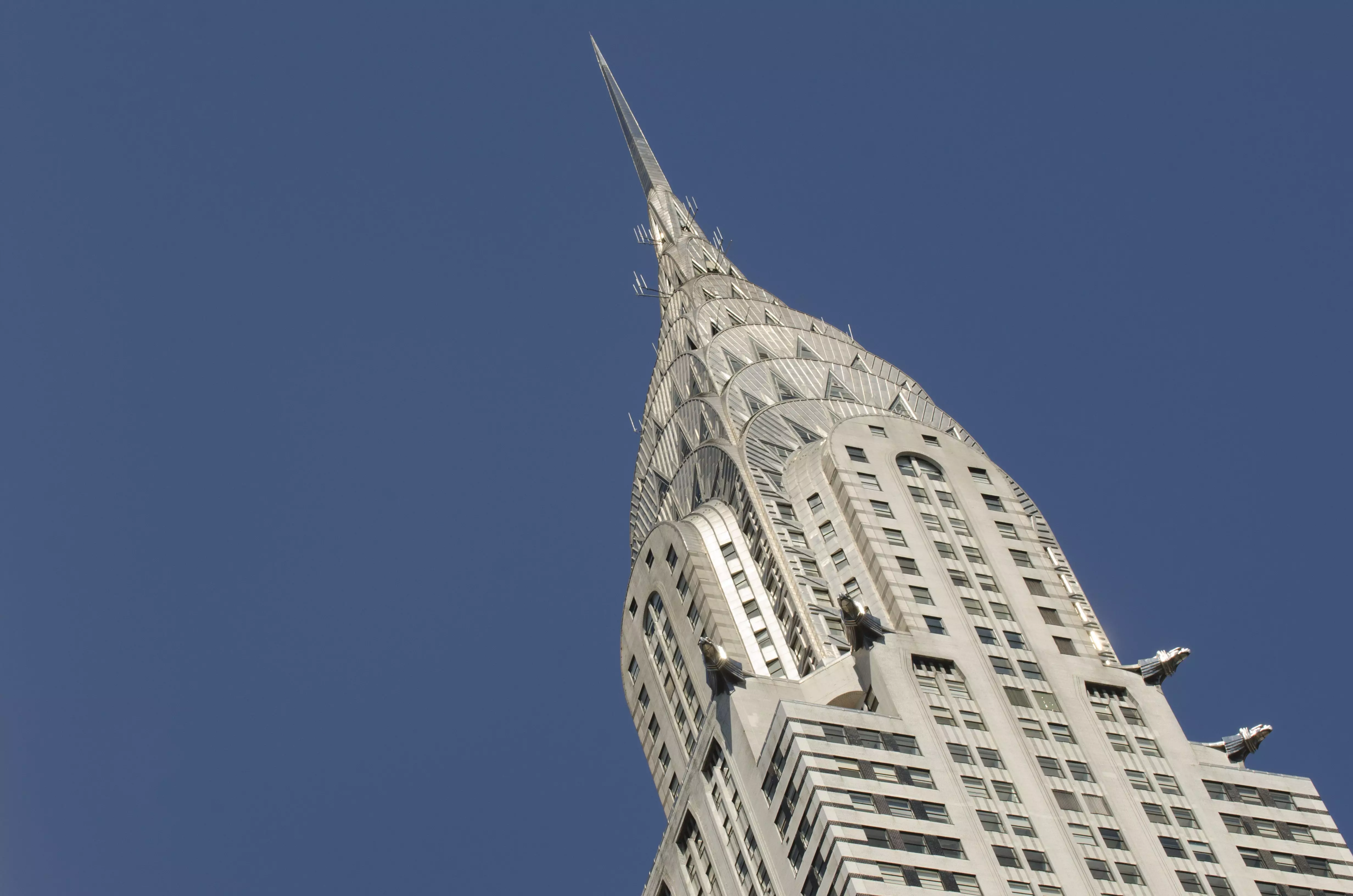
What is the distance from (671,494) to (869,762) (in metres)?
46.6

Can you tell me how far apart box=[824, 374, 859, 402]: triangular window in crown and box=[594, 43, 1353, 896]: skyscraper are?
18 cm

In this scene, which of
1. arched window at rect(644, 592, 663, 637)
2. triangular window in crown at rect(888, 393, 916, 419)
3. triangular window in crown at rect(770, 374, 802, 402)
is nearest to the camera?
arched window at rect(644, 592, 663, 637)

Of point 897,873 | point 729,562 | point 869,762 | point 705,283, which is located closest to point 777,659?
point 729,562

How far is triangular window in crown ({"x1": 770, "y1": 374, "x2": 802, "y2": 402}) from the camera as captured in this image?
16512 cm

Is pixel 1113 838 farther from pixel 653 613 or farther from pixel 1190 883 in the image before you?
pixel 653 613

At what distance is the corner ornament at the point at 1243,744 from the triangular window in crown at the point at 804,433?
1399 inches

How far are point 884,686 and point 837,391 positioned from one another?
37652mm

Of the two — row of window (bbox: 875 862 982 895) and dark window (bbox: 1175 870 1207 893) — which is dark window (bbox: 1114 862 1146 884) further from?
row of window (bbox: 875 862 982 895)

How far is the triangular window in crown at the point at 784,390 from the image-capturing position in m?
165

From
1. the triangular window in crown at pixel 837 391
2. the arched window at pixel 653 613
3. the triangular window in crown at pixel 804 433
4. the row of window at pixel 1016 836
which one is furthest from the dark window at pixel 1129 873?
the triangular window in crown at pixel 837 391

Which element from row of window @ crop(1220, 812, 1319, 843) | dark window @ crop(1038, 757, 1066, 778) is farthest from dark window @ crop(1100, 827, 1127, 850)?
row of window @ crop(1220, 812, 1319, 843)

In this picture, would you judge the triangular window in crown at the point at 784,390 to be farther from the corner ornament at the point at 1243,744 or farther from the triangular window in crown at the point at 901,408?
the corner ornament at the point at 1243,744

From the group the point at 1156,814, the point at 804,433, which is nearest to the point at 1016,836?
the point at 1156,814

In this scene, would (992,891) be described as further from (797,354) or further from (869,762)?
(797,354)
